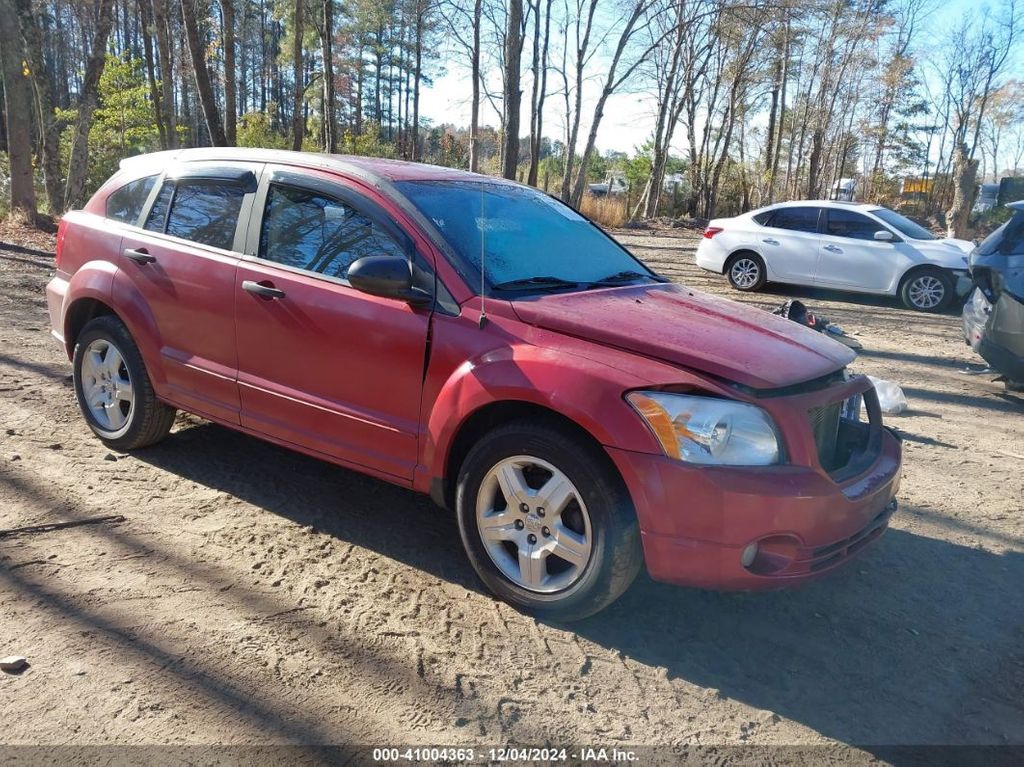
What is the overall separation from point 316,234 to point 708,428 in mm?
2100

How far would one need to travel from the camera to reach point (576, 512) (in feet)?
9.82

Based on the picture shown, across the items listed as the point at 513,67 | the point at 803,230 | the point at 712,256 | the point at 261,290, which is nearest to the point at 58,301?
the point at 261,290

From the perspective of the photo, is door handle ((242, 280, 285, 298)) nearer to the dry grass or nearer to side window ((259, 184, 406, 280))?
side window ((259, 184, 406, 280))

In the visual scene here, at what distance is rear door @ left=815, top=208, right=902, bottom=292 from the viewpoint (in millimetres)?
11852

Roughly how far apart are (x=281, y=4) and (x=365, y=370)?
39102 millimetres

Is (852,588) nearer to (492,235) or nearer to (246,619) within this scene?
(492,235)

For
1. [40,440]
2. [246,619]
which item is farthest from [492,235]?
[40,440]

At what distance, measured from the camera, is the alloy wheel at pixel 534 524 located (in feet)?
9.70

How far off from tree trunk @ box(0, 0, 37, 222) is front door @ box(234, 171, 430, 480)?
11926 mm

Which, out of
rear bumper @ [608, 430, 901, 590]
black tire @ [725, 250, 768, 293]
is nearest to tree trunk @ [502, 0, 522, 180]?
black tire @ [725, 250, 768, 293]

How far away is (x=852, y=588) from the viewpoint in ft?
11.5

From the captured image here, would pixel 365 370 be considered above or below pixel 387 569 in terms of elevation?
above

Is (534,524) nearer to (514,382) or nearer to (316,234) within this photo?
(514,382)

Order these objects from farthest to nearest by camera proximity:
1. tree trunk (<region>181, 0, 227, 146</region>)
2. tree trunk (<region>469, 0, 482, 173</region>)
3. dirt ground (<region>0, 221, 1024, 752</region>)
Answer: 1. tree trunk (<region>469, 0, 482, 173</region>)
2. tree trunk (<region>181, 0, 227, 146</region>)
3. dirt ground (<region>0, 221, 1024, 752</region>)
